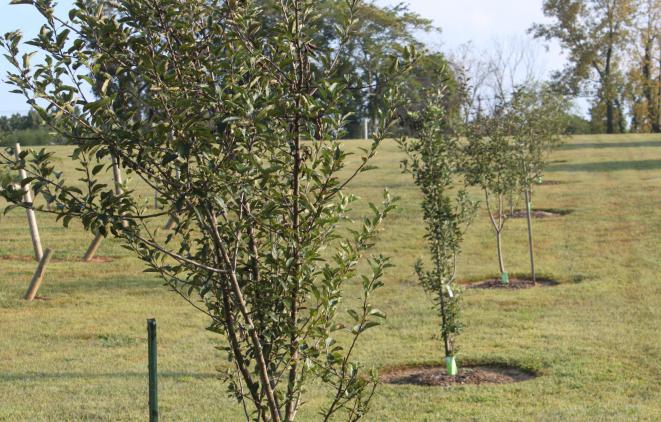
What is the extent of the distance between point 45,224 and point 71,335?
10997mm

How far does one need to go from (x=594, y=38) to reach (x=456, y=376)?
51946mm

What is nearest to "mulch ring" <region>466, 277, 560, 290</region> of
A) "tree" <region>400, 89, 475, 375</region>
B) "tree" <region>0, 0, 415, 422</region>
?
"tree" <region>400, 89, 475, 375</region>

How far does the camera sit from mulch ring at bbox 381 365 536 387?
9969 mm

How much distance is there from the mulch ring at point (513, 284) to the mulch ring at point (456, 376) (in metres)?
5.23

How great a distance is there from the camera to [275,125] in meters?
4.21

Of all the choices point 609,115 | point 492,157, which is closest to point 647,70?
point 609,115

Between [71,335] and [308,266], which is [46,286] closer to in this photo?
[71,335]

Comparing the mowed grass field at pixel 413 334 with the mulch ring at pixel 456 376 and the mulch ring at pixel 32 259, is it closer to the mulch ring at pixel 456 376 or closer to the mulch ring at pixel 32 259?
the mulch ring at pixel 32 259

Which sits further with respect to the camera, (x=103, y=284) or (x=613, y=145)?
(x=613, y=145)

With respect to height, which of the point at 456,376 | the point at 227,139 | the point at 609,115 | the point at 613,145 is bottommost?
the point at 456,376

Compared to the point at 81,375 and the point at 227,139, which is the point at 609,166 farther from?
the point at 227,139

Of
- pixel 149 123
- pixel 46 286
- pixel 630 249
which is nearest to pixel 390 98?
pixel 149 123

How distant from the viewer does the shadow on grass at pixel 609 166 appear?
108ft

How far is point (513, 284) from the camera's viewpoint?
15969 millimetres
